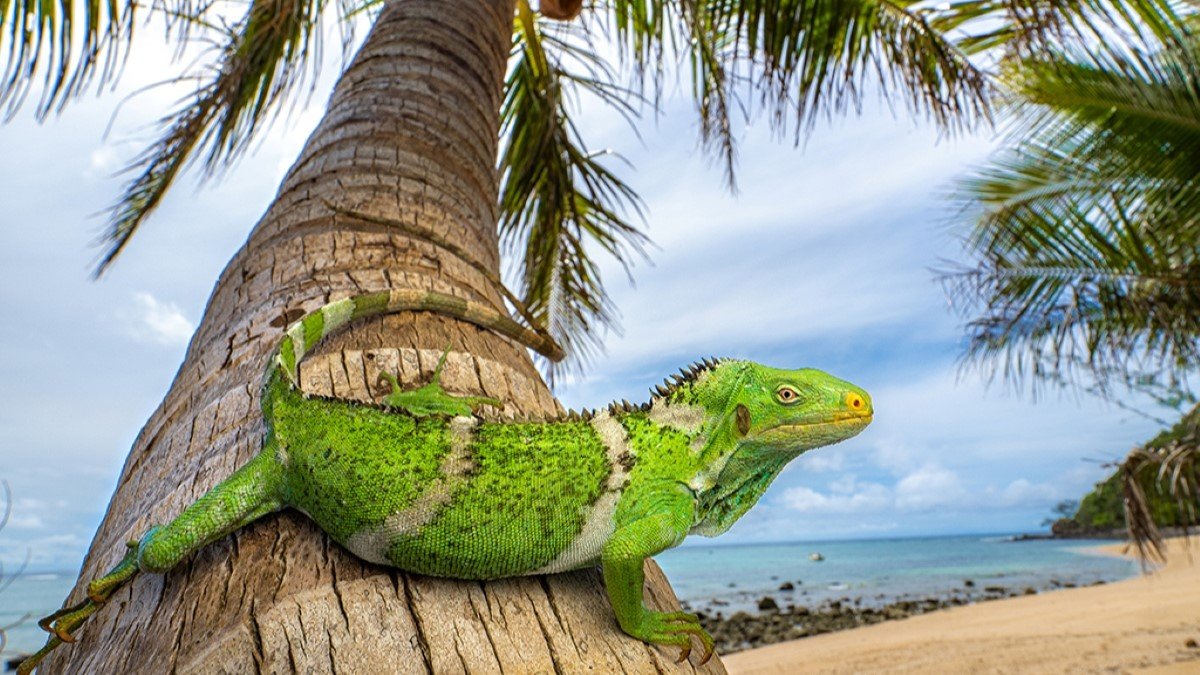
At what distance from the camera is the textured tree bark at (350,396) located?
1.75 meters

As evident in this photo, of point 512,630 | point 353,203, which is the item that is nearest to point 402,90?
point 353,203

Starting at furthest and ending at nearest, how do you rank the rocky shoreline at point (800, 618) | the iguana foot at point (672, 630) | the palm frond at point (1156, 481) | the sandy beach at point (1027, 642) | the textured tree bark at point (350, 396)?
1. the rocky shoreline at point (800, 618)
2. the sandy beach at point (1027, 642)
3. the palm frond at point (1156, 481)
4. the iguana foot at point (672, 630)
5. the textured tree bark at point (350, 396)

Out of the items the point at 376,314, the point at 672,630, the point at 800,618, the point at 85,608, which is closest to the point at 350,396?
the point at 376,314

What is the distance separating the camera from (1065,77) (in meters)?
10.8

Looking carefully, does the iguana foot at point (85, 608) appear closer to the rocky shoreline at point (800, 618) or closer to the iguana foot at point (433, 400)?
the iguana foot at point (433, 400)

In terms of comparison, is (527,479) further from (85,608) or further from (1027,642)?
(1027,642)

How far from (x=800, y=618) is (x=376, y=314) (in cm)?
1606

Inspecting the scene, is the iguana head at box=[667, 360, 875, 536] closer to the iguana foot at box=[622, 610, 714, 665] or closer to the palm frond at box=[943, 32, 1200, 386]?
the iguana foot at box=[622, 610, 714, 665]

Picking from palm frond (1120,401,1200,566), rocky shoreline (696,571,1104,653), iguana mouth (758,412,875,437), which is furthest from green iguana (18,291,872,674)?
rocky shoreline (696,571,1104,653)

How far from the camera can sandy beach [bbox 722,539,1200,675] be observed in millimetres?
9727

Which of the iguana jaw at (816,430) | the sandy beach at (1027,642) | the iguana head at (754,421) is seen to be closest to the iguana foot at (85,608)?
the iguana head at (754,421)

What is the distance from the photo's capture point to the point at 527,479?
2088 mm

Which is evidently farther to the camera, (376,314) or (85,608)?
(376,314)

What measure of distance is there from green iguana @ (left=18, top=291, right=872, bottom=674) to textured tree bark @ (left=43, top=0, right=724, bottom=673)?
0.24 feet
